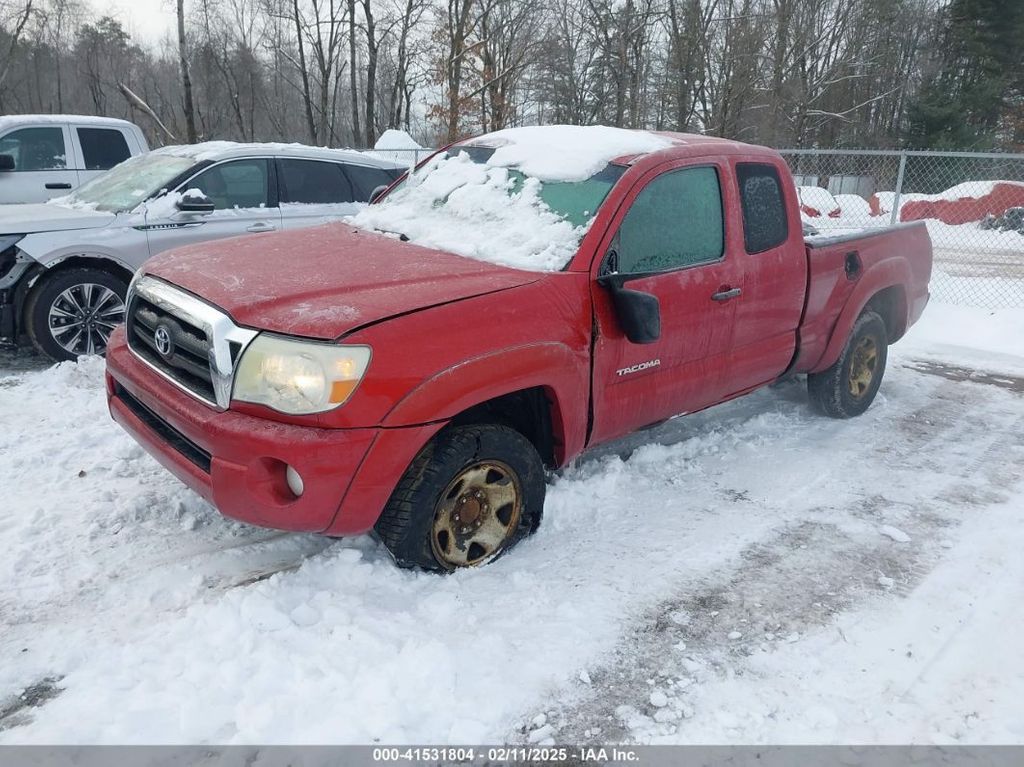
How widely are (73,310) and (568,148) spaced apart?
4438mm

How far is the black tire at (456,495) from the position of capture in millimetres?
3027

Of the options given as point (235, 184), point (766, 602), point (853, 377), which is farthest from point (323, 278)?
point (235, 184)

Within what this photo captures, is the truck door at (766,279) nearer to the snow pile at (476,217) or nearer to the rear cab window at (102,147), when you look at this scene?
the snow pile at (476,217)

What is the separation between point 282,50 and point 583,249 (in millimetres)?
46364

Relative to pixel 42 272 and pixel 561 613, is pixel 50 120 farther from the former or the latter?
pixel 561 613

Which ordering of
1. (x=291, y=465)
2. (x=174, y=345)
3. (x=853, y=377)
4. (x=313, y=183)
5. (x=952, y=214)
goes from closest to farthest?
(x=291, y=465), (x=174, y=345), (x=853, y=377), (x=313, y=183), (x=952, y=214)

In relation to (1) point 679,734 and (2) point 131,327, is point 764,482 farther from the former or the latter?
(2) point 131,327

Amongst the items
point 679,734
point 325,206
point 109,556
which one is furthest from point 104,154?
point 679,734

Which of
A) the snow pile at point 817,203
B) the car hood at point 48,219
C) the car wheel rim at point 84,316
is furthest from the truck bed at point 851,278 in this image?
the snow pile at point 817,203

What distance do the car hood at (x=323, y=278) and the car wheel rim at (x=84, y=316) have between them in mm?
2896

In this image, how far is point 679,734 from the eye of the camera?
8.20 ft

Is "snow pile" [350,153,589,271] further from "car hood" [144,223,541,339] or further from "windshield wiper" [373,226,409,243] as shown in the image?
"car hood" [144,223,541,339]

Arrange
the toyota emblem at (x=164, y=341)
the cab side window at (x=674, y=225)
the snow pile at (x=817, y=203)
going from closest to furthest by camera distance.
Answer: the toyota emblem at (x=164, y=341), the cab side window at (x=674, y=225), the snow pile at (x=817, y=203)

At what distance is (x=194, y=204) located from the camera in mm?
6281
